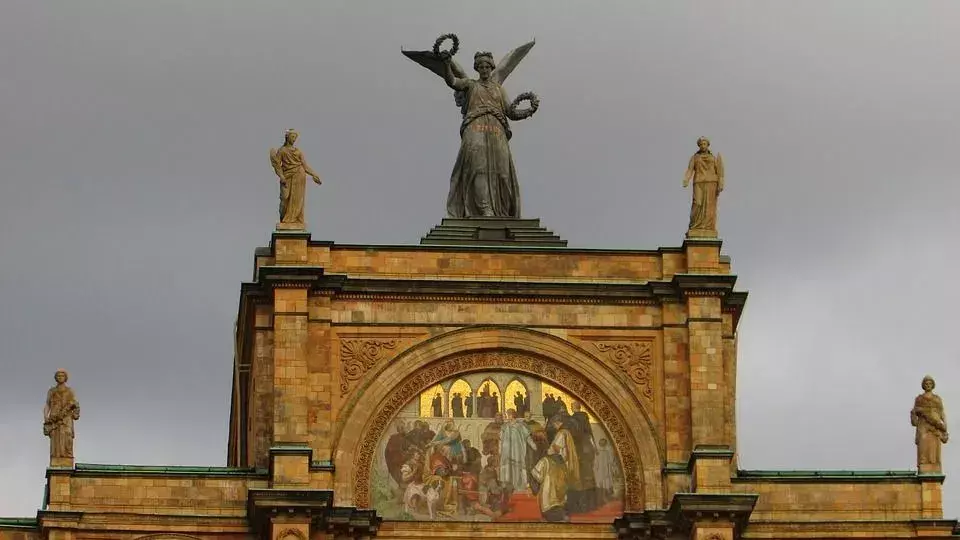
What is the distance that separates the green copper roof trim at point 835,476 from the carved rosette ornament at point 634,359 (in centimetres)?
233

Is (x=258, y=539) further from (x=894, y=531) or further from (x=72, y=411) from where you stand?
(x=894, y=531)

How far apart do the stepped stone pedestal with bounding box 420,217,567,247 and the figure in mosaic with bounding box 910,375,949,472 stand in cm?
722

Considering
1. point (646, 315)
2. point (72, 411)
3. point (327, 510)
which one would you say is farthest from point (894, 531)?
point (72, 411)

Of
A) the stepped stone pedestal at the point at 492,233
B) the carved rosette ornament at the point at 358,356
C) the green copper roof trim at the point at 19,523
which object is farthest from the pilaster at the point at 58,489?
the stepped stone pedestal at the point at 492,233

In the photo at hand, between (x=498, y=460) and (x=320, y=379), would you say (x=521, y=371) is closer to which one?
(x=498, y=460)

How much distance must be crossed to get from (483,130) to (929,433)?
1027cm

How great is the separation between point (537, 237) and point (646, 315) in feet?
9.02

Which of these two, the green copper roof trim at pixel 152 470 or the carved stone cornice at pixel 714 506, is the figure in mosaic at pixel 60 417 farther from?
the carved stone cornice at pixel 714 506

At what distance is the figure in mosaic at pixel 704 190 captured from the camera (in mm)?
66875

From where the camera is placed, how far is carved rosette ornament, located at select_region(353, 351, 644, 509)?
65375 mm

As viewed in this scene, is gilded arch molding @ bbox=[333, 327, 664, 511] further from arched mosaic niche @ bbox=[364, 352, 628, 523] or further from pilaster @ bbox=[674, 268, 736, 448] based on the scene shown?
pilaster @ bbox=[674, 268, 736, 448]

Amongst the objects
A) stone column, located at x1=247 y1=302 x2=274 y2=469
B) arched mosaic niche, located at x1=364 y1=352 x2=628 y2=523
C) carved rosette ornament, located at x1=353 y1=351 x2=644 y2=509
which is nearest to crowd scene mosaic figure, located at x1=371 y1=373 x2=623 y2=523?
arched mosaic niche, located at x1=364 y1=352 x2=628 y2=523

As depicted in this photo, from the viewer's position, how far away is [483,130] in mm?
69312

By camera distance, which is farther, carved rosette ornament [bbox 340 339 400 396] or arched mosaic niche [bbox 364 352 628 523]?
carved rosette ornament [bbox 340 339 400 396]
